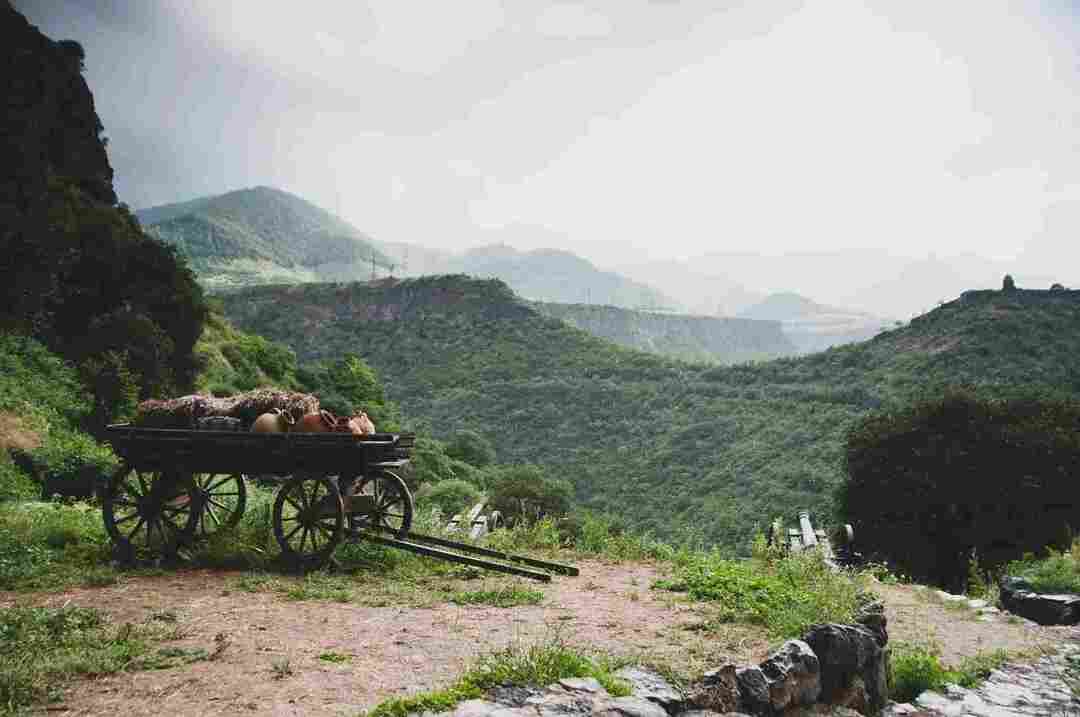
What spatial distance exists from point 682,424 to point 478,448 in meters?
11.5

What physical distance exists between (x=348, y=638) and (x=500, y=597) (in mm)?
1762

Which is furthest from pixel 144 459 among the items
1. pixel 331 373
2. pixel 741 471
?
pixel 331 373

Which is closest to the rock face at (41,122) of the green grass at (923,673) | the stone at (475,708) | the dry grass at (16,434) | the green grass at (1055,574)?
the dry grass at (16,434)

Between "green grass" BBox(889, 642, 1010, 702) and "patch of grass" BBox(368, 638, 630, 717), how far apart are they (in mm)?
3068

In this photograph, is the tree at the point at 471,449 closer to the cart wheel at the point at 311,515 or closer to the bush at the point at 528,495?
the bush at the point at 528,495

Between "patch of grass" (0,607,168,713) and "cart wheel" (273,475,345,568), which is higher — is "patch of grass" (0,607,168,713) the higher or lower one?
the lower one

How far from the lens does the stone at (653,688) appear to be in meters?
4.14

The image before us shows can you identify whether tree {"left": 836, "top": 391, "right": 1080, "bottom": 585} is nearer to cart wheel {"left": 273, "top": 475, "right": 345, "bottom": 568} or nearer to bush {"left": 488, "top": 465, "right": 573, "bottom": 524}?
bush {"left": 488, "top": 465, "right": 573, "bottom": 524}

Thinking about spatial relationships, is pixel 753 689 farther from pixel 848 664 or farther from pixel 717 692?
pixel 848 664

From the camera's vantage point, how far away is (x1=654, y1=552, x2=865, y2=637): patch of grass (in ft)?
19.0

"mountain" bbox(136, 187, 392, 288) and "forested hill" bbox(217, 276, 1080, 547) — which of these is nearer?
"forested hill" bbox(217, 276, 1080, 547)

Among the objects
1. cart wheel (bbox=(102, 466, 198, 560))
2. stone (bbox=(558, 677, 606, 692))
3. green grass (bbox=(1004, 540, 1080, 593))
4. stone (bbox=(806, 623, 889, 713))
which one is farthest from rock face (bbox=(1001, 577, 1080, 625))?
cart wheel (bbox=(102, 466, 198, 560))

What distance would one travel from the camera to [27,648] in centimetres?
437

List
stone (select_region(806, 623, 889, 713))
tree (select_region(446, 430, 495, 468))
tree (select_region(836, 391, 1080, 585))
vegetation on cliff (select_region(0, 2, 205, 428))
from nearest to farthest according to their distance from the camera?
stone (select_region(806, 623, 889, 713))
tree (select_region(836, 391, 1080, 585))
vegetation on cliff (select_region(0, 2, 205, 428))
tree (select_region(446, 430, 495, 468))
